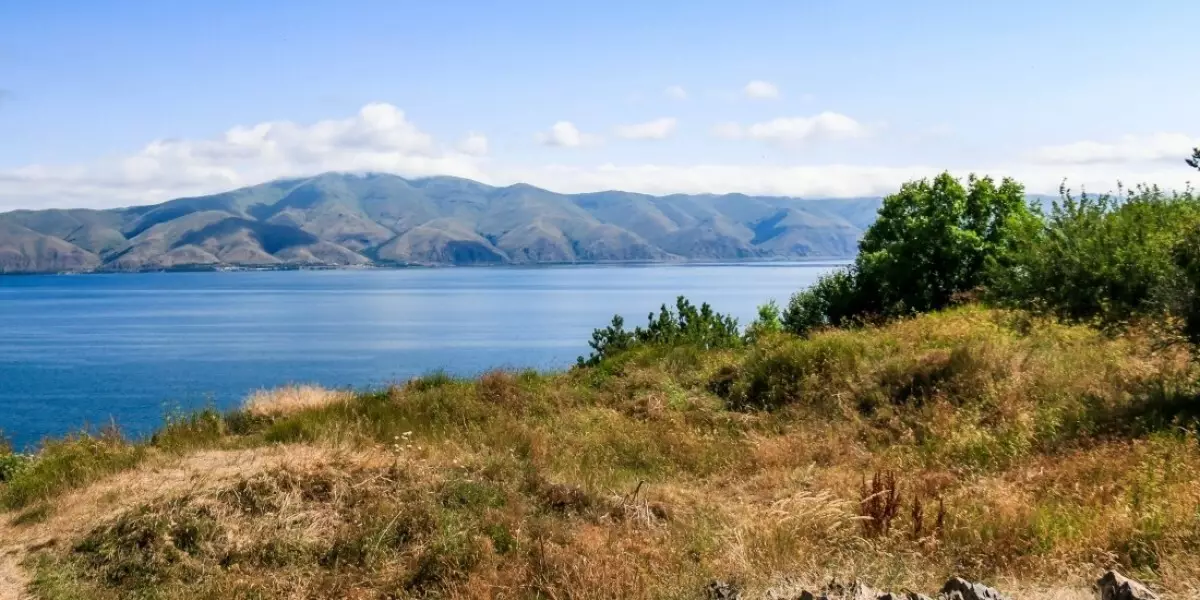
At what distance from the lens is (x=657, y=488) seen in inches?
424

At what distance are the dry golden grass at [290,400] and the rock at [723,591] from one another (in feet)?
Answer: 35.4

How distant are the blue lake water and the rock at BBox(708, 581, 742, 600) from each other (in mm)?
12693

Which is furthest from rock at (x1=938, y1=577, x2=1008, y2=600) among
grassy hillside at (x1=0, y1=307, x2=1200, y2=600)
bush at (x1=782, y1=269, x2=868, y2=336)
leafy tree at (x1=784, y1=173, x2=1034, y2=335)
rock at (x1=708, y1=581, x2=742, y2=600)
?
bush at (x1=782, y1=269, x2=868, y2=336)

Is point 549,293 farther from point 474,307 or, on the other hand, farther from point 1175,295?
point 1175,295

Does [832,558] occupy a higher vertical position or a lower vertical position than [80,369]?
higher

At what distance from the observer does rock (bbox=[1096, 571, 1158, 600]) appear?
5.65m

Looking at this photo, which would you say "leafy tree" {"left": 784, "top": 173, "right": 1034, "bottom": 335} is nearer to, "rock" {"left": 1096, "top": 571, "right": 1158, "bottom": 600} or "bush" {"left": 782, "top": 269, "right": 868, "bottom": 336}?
"bush" {"left": 782, "top": 269, "right": 868, "bottom": 336}

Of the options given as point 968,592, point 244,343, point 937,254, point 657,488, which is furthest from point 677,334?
point 244,343

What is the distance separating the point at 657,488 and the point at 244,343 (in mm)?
Result: 80437

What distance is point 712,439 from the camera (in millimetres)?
13891

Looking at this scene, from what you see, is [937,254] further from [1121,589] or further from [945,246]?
[1121,589]

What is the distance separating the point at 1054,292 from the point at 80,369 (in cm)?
6437

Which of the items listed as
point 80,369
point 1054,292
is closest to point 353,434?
point 1054,292

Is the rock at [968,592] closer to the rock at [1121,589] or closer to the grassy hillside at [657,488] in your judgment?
the grassy hillside at [657,488]
